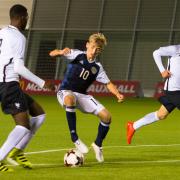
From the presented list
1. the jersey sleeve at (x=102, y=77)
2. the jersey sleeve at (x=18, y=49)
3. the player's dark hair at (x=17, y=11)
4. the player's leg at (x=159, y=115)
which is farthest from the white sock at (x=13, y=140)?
the player's leg at (x=159, y=115)

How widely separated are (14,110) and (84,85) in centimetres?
225

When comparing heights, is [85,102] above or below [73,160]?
above

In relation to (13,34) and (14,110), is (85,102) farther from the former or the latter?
(13,34)

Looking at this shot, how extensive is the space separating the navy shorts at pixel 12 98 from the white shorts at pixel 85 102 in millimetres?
1882

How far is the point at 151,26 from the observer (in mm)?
34875

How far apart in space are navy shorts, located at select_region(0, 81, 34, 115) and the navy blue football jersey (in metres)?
2.08

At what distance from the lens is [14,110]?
836 centimetres

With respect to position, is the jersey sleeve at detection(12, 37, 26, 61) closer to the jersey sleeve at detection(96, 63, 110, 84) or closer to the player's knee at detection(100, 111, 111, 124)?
the player's knee at detection(100, 111, 111, 124)

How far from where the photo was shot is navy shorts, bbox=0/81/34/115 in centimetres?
837

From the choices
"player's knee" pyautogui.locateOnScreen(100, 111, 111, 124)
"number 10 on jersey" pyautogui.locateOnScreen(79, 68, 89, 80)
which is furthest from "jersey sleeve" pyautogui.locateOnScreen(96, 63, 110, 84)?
"player's knee" pyautogui.locateOnScreen(100, 111, 111, 124)

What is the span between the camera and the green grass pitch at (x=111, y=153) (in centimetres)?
835

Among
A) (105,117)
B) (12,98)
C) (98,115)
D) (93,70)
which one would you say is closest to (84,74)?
(93,70)

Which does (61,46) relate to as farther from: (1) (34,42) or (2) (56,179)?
Answer: (2) (56,179)

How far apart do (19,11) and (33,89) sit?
24994 millimetres
